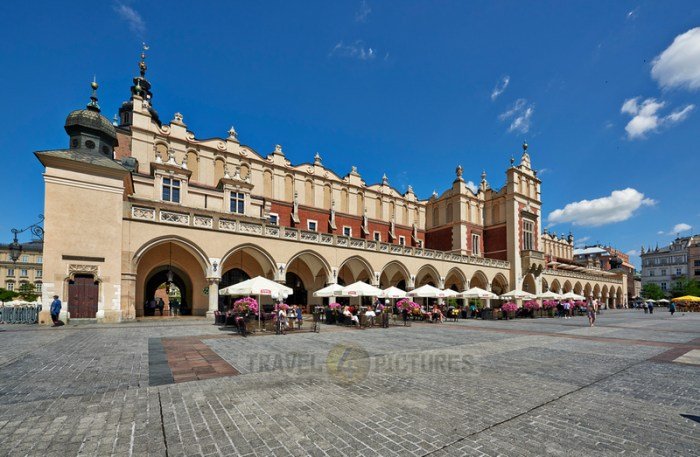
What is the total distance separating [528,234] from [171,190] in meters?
39.2

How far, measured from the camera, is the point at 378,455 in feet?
12.1

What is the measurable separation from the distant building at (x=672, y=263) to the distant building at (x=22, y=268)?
14532 centimetres

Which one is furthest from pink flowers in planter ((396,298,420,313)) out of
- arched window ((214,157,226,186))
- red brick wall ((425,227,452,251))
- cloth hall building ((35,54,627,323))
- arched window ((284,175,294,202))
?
red brick wall ((425,227,452,251))

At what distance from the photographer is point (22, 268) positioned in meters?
70.8

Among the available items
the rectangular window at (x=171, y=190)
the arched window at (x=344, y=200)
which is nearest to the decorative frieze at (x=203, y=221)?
the rectangular window at (x=171, y=190)

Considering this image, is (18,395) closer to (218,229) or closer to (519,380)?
(519,380)

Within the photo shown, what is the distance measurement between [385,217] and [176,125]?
22316mm

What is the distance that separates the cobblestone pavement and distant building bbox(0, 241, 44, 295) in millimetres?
81777

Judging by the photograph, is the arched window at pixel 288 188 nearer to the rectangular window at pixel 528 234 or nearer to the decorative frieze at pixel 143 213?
the decorative frieze at pixel 143 213

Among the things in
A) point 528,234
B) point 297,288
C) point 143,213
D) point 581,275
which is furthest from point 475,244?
point 143,213

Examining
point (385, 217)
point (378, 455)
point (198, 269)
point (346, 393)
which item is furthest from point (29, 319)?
point (385, 217)

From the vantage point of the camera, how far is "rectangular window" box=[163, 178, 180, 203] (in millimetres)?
24188

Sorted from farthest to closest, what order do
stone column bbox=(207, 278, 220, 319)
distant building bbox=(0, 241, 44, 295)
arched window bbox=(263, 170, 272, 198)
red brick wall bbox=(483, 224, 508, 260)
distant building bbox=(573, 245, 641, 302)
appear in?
distant building bbox=(573, 245, 641, 302), distant building bbox=(0, 241, 44, 295), red brick wall bbox=(483, 224, 508, 260), arched window bbox=(263, 170, 272, 198), stone column bbox=(207, 278, 220, 319)

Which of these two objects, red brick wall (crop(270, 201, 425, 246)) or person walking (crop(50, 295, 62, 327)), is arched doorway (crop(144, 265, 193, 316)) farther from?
red brick wall (crop(270, 201, 425, 246))
